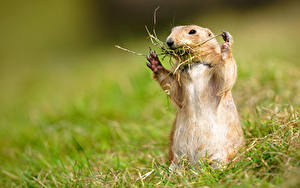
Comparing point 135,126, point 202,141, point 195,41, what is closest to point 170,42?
point 195,41

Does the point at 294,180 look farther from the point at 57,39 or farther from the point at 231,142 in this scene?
the point at 57,39

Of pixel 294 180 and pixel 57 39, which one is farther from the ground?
pixel 294 180

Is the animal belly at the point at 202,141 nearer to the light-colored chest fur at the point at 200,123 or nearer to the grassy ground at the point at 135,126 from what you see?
the light-colored chest fur at the point at 200,123

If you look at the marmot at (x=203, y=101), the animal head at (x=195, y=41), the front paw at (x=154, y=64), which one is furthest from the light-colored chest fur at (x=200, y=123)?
the front paw at (x=154, y=64)

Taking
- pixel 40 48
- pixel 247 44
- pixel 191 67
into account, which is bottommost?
pixel 40 48

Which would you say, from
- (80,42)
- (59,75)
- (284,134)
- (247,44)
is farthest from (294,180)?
(80,42)

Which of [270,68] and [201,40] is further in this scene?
[270,68]

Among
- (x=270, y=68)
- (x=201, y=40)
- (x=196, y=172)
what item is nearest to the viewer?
(x=196, y=172)

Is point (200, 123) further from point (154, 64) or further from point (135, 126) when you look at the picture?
point (135, 126)
